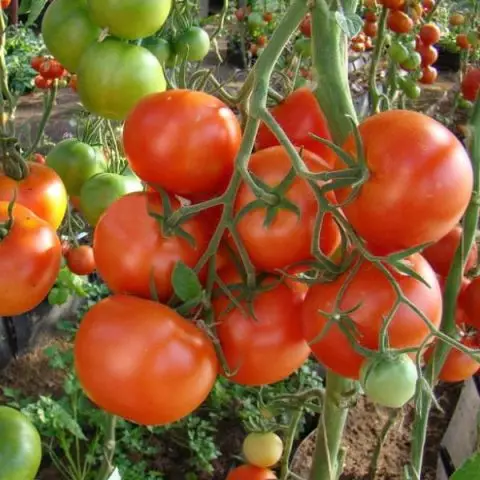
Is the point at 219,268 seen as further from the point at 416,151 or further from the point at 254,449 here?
the point at 254,449

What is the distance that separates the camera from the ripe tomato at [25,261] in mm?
592

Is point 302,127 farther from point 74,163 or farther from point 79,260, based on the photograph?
point 79,260

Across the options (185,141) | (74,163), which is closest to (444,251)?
(185,141)

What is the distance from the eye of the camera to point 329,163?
55 centimetres

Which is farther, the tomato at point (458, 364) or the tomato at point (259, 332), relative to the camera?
the tomato at point (458, 364)

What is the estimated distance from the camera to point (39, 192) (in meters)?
0.69

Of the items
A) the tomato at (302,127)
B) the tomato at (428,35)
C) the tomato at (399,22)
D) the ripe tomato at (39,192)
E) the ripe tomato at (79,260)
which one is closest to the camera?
the tomato at (302,127)

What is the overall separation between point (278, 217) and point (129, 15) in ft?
0.90

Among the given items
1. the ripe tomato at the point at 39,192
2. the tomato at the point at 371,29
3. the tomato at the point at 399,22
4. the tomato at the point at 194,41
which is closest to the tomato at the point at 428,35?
the tomato at the point at 371,29

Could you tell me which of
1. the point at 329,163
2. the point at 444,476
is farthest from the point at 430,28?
the point at 329,163

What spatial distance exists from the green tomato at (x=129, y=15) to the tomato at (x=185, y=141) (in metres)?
0.15

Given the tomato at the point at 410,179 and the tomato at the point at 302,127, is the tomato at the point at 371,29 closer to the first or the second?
the tomato at the point at 302,127

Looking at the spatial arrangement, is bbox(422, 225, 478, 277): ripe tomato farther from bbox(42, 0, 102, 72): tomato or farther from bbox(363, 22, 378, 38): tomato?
bbox(363, 22, 378, 38): tomato

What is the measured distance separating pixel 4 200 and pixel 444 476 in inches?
53.9
